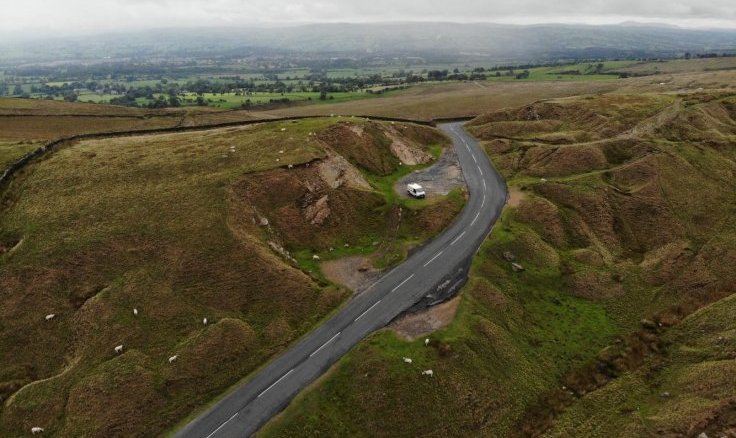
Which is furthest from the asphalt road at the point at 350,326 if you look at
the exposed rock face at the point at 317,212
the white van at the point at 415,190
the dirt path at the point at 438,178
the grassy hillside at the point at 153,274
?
the exposed rock face at the point at 317,212

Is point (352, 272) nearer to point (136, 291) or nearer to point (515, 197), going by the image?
point (136, 291)

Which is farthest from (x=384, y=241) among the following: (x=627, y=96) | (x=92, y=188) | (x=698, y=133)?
(x=627, y=96)

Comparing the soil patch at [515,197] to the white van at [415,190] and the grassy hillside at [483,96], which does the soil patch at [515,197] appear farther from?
the grassy hillside at [483,96]

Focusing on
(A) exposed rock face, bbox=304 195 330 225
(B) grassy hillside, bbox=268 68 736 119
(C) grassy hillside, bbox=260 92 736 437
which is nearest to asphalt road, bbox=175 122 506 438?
(C) grassy hillside, bbox=260 92 736 437

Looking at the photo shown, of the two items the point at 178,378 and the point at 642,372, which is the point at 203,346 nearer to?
the point at 178,378

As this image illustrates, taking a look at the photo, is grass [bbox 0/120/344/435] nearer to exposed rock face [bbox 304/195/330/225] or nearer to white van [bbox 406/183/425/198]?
exposed rock face [bbox 304/195/330/225]

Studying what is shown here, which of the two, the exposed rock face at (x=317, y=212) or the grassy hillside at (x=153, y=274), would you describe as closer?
the grassy hillside at (x=153, y=274)

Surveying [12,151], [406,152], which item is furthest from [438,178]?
[12,151]
